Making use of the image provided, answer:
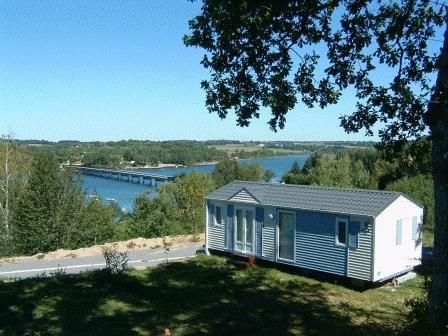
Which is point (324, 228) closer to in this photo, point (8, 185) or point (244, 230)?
point (244, 230)

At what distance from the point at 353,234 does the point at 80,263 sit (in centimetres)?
1242

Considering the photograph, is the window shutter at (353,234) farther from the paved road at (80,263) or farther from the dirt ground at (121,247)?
the dirt ground at (121,247)

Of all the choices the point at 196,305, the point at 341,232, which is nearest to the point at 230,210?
the point at 341,232

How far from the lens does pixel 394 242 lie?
15.9 metres

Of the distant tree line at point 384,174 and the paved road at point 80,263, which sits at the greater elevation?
the distant tree line at point 384,174

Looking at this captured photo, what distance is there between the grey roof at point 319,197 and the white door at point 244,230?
31.2 inches

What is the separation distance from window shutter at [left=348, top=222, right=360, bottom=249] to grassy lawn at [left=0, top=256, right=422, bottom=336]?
1501 mm

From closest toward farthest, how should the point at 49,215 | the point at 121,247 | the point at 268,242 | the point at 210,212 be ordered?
the point at 268,242, the point at 210,212, the point at 121,247, the point at 49,215

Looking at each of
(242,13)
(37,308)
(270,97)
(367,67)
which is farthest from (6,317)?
(367,67)

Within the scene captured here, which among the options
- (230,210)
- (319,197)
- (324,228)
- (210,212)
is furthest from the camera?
(210,212)

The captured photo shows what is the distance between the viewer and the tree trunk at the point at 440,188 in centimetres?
657

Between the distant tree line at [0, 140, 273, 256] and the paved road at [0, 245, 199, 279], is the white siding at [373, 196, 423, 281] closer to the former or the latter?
the paved road at [0, 245, 199, 279]

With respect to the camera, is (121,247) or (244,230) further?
(121,247)

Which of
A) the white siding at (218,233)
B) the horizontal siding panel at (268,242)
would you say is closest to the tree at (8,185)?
the white siding at (218,233)
